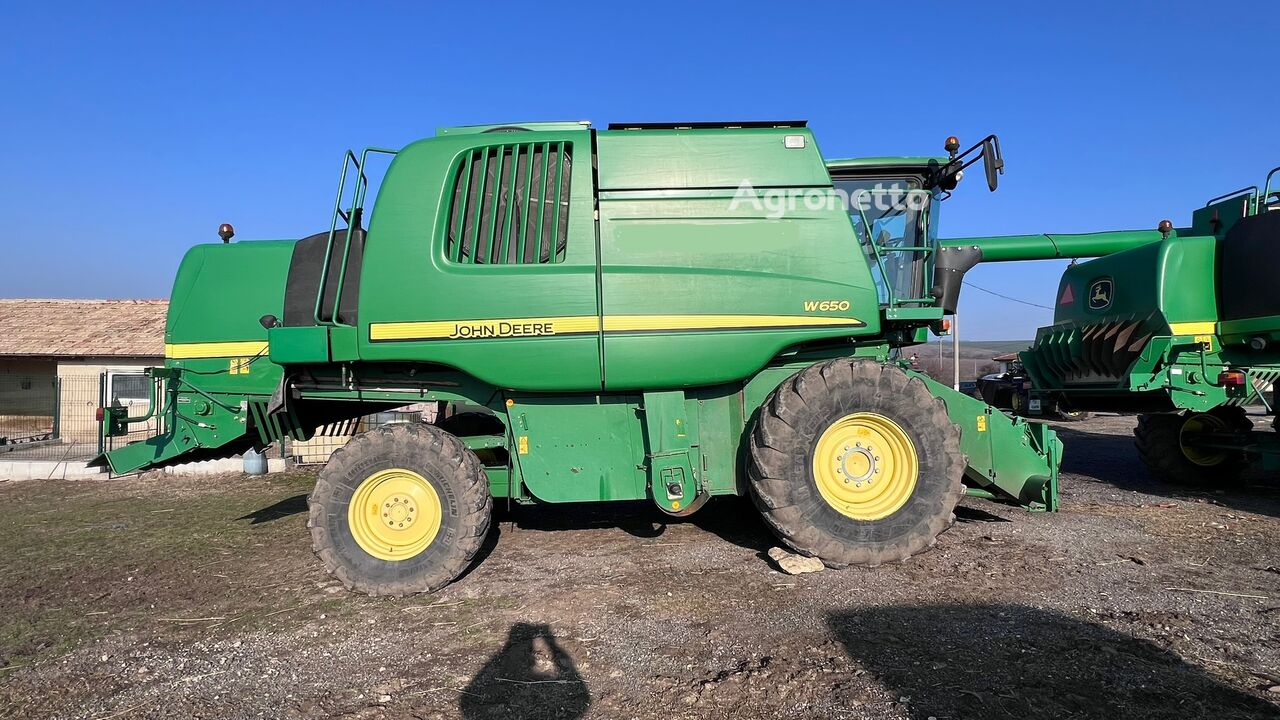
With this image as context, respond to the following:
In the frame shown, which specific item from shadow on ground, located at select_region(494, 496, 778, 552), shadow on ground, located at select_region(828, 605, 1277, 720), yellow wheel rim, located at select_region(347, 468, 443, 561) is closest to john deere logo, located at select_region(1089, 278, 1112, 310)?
shadow on ground, located at select_region(494, 496, 778, 552)

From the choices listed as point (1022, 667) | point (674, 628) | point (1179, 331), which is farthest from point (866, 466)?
point (1179, 331)

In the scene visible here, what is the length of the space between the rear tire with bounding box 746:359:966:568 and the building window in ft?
6.75

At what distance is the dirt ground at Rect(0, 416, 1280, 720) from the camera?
3.12 meters

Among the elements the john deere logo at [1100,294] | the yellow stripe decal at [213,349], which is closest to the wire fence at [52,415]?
the yellow stripe decal at [213,349]

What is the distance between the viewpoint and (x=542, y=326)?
4.68 meters

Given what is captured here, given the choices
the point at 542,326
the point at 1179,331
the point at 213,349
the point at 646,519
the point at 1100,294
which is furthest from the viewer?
the point at 1100,294

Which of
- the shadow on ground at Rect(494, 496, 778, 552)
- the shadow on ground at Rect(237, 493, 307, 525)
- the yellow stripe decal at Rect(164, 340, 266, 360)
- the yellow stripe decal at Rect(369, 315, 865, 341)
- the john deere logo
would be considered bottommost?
the shadow on ground at Rect(237, 493, 307, 525)

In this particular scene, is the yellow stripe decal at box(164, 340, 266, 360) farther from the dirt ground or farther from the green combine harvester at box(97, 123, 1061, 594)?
the dirt ground

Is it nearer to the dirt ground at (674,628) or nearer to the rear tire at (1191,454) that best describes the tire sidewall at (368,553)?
the dirt ground at (674,628)

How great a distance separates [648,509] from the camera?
24.2 ft

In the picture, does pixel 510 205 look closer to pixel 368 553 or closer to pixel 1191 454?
pixel 368 553

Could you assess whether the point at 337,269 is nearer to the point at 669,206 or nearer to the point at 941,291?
the point at 669,206

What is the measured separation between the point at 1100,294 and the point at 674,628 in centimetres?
721

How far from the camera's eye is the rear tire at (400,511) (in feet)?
15.4
